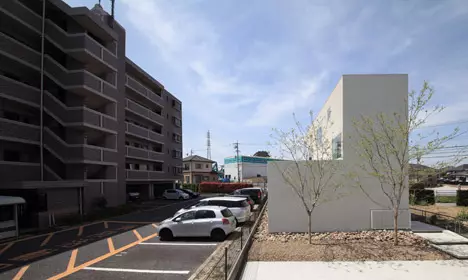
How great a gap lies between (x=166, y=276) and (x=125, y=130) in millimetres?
23562

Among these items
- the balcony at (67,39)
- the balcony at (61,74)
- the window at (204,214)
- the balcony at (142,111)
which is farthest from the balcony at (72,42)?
the window at (204,214)

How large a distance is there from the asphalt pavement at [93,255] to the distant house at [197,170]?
1799 inches

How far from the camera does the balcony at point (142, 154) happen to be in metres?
31.3

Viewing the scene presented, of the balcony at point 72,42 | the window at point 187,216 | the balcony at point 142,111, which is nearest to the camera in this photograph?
the window at point 187,216

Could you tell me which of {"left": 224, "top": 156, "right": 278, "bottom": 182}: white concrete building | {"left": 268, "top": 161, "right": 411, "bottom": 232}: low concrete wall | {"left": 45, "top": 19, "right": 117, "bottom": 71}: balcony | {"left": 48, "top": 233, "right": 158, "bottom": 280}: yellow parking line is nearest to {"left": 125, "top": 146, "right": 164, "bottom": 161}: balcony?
{"left": 45, "top": 19, "right": 117, "bottom": 71}: balcony

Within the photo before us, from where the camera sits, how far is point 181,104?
5044cm

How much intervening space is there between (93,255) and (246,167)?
67.6m

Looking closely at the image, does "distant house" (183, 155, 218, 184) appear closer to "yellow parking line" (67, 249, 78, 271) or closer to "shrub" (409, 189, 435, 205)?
"shrub" (409, 189, 435, 205)

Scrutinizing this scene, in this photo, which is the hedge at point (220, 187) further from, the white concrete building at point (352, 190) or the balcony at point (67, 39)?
the white concrete building at point (352, 190)

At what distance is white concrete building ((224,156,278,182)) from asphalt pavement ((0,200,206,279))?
200ft

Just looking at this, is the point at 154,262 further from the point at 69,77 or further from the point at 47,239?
the point at 69,77

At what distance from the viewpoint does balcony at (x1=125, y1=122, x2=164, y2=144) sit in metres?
31.6

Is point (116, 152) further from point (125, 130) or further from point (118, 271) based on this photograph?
point (118, 271)

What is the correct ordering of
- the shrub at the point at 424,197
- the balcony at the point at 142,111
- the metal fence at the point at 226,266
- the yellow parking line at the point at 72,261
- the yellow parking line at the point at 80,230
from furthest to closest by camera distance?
the balcony at the point at 142,111
the shrub at the point at 424,197
the yellow parking line at the point at 80,230
the yellow parking line at the point at 72,261
the metal fence at the point at 226,266
